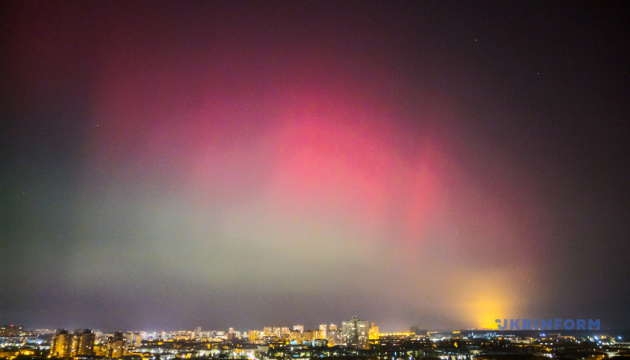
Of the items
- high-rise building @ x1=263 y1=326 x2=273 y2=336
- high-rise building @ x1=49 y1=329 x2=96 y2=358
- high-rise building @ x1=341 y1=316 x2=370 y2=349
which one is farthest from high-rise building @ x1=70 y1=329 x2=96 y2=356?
high-rise building @ x1=263 y1=326 x2=273 y2=336

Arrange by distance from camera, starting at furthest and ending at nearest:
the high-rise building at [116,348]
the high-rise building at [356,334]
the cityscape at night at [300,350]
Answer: the high-rise building at [356,334]
the high-rise building at [116,348]
the cityscape at night at [300,350]

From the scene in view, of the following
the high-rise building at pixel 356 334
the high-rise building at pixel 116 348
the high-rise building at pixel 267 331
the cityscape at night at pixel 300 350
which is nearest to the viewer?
the cityscape at night at pixel 300 350

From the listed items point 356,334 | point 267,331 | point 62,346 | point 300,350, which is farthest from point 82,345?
point 267,331

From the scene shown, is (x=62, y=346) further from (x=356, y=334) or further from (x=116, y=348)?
(x=356, y=334)

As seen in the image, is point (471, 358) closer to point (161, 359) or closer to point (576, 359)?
point (576, 359)

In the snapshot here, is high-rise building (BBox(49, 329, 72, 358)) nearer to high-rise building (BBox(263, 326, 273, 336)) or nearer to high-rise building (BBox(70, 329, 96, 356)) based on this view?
high-rise building (BBox(70, 329, 96, 356))

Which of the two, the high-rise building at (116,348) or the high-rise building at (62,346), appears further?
the high-rise building at (116,348)

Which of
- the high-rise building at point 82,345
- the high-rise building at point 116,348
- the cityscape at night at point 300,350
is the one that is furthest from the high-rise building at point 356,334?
the high-rise building at point 82,345

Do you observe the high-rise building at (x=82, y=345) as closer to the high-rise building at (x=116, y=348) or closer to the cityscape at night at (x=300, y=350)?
the cityscape at night at (x=300, y=350)
